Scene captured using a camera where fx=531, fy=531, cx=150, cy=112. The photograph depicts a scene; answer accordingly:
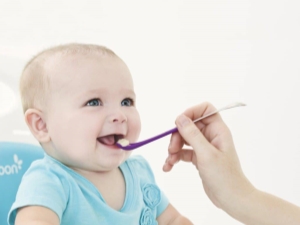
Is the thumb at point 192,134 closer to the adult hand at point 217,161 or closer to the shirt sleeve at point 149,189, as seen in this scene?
the adult hand at point 217,161

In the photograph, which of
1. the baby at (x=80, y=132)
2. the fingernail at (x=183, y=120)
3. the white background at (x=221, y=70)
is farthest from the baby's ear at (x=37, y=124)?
the white background at (x=221, y=70)

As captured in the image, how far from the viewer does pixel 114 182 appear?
2.95 ft

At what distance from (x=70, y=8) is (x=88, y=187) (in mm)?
895

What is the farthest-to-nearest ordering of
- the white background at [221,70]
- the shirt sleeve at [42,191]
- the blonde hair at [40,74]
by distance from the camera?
the white background at [221,70]
the blonde hair at [40,74]
the shirt sleeve at [42,191]

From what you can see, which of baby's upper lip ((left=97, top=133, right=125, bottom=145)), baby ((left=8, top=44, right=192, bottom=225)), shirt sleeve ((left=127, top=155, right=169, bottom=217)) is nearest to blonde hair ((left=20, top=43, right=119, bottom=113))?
baby ((left=8, top=44, right=192, bottom=225))

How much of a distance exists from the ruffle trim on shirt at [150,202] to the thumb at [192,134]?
132mm

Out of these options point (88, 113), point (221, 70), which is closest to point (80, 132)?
point (88, 113)

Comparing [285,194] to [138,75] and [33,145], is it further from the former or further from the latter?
[33,145]

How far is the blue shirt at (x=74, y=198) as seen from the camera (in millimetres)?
767

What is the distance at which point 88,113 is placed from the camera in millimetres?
818

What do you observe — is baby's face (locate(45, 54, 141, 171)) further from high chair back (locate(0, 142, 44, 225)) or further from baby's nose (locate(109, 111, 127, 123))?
high chair back (locate(0, 142, 44, 225))

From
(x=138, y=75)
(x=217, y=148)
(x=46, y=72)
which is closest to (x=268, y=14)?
(x=138, y=75)

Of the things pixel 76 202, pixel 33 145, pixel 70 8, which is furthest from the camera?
pixel 70 8

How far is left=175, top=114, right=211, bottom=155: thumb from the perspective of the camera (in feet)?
2.79
